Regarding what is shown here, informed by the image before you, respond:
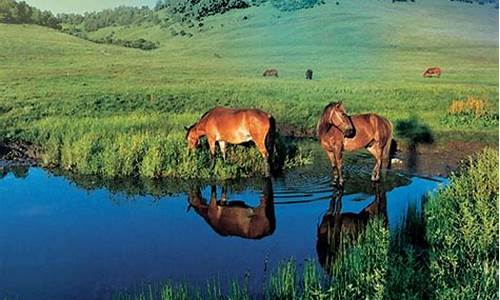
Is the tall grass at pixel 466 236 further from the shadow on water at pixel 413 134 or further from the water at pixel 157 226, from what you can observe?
the shadow on water at pixel 413 134

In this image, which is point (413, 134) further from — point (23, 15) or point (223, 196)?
point (23, 15)

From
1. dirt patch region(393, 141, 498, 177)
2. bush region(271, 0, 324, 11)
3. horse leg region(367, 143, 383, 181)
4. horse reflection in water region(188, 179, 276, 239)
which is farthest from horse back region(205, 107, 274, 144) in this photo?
bush region(271, 0, 324, 11)

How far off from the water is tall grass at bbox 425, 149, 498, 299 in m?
0.60

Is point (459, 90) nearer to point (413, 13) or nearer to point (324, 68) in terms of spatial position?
point (324, 68)

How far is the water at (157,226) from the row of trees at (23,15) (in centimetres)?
1671

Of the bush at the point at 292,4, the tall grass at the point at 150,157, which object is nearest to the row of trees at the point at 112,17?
the bush at the point at 292,4

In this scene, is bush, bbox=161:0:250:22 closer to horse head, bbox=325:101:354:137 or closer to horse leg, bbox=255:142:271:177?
horse leg, bbox=255:142:271:177

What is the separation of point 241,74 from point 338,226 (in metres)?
21.7

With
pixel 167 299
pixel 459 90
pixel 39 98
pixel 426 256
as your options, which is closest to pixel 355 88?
pixel 459 90

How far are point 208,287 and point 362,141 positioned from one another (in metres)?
5.40

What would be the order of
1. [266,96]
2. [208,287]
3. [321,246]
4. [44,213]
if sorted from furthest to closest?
[266,96]
[44,213]
[321,246]
[208,287]

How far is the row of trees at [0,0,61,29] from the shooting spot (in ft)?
92.2

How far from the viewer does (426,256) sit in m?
7.54

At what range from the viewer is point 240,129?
40.5ft
